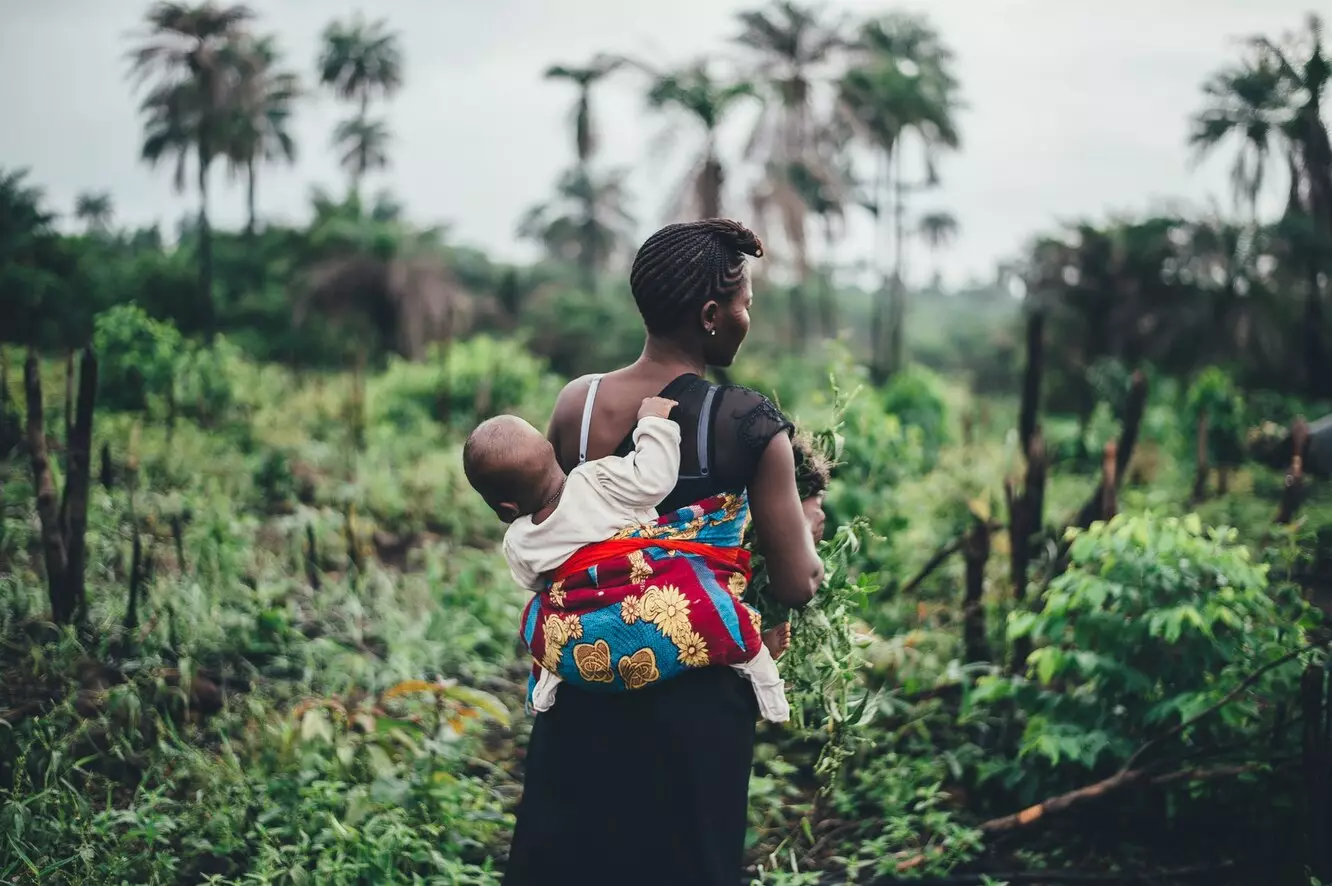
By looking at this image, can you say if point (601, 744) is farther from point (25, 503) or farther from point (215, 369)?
point (215, 369)

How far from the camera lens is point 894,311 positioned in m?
24.7

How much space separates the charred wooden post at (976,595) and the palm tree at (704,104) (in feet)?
30.4

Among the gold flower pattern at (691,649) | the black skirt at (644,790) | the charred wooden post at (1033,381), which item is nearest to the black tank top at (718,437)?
the gold flower pattern at (691,649)

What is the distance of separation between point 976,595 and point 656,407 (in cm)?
289

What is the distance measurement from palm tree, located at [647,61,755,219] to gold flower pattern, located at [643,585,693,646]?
11.6 meters

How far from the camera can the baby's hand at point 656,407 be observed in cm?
189

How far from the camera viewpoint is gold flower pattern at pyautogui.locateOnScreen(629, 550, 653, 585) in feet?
6.15

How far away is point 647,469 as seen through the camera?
72.6 inches

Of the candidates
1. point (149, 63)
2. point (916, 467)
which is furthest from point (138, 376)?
point (149, 63)

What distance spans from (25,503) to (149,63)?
52.2 feet

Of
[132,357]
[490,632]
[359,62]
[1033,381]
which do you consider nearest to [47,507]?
[490,632]

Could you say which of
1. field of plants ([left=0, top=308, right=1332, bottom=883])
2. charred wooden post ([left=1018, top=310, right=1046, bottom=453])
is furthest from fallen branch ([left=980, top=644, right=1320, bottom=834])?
Result: charred wooden post ([left=1018, top=310, right=1046, bottom=453])

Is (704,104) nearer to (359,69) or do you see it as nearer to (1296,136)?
(1296,136)

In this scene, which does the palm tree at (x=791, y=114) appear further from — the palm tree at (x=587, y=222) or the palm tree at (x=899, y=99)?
the palm tree at (x=587, y=222)
